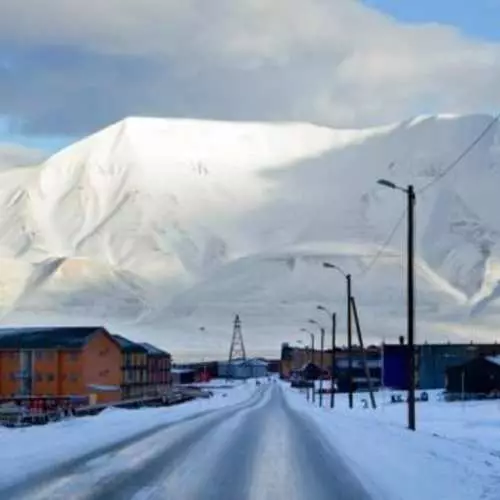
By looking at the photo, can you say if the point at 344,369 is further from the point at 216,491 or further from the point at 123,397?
the point at 216,491

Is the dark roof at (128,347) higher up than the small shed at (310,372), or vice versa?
the dark roof at (128,347)

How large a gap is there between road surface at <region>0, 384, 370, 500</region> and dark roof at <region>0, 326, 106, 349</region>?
72.9 m

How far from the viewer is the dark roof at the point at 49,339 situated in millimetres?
109938

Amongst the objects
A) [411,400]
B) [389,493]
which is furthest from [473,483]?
[411,400]

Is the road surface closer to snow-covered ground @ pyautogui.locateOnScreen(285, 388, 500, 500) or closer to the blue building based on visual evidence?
snow-covered ground @ pyautogui.locateOnScreen(285, 388, 500, 500)

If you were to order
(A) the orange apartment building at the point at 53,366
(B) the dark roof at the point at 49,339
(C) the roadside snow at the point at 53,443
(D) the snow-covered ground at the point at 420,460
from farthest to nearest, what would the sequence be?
(B) the dark roof at the point at 49,339 → (A) the orange apartment building at the point at 53,366 → (C) the roadside snow at the point at 53,443 → (D) the snow-covered ground at the point at 420,460

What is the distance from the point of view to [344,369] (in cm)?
16962

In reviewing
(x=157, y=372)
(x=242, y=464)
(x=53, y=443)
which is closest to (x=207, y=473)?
(x=242, y=464)

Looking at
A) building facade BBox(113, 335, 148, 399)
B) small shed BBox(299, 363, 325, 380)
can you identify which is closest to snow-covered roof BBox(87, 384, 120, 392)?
building facade BBox(113, 335, 148, 399)

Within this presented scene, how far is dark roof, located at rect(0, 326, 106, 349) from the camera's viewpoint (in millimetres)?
109938

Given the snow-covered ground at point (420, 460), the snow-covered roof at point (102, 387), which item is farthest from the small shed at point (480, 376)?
the snow-covered ground at point (420, 460)

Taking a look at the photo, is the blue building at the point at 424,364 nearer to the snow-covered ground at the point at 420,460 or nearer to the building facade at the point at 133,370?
the building facade at the point at 133,370

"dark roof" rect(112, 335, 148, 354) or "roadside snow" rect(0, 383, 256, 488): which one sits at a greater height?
"dark roof" rect(112, 335, 148, 354)

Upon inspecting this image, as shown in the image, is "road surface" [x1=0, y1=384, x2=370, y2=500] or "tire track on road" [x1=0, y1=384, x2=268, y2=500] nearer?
"tire track on road" [x1=0, y1=384, x2=268, y2=500]
